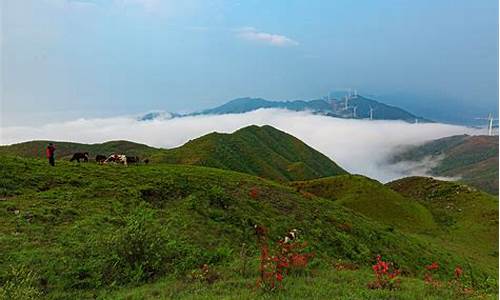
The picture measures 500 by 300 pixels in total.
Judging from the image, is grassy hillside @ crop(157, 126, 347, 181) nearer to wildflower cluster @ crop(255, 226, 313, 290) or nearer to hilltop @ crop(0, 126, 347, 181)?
hilltop @ crop(0, 126, 347, 181)

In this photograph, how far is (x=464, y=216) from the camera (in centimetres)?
6669

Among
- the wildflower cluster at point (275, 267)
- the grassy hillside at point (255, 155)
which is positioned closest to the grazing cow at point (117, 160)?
the wildflower cluster at point (275, 267)

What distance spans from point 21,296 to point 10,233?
7.30 metres

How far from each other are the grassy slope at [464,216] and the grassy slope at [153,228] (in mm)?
13829

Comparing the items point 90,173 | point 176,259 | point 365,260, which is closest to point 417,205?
point 365,260

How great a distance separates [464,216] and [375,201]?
14859 millimetres

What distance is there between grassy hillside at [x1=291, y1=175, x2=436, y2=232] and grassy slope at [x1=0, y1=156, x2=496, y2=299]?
21365mm

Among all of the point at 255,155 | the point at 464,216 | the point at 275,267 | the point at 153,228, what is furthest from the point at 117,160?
the point at 255,155

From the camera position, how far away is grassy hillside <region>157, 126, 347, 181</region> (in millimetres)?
95331

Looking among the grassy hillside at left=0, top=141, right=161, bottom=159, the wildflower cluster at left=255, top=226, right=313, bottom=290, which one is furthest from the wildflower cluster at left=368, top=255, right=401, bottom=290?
the grassy hillside at left=0, top=141, right=161, bottom=159

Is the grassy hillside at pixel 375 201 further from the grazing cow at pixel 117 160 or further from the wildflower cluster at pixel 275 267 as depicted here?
the wildflower cluster at pixel 275 267

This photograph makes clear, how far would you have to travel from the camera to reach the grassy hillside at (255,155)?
95331 mm

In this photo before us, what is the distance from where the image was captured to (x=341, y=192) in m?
70.5

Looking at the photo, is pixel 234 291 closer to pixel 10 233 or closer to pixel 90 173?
pixel 10 233
